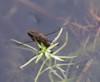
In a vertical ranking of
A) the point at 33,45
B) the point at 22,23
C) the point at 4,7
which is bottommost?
the point at 33,45

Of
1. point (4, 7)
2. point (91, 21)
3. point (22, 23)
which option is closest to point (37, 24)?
point (22, 23)

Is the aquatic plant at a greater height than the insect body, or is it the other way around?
the insect body

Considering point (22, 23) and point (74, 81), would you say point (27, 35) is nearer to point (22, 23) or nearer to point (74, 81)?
point (22, 23)

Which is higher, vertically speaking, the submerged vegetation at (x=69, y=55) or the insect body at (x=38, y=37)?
the insect body at (x=38, y=37)

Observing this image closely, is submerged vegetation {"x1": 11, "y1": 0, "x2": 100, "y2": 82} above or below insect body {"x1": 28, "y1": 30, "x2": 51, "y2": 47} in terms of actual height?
below

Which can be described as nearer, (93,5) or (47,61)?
(47,61)
